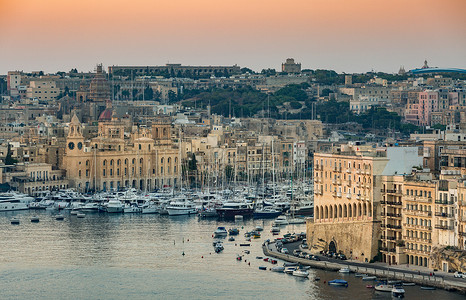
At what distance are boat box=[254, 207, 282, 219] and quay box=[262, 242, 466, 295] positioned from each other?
15831mm

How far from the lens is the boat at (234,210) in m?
67.6

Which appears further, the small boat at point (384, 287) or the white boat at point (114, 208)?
the white boat at point (114, 208)

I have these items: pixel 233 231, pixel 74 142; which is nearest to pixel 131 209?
pixel 74 142

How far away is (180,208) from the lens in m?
69.6

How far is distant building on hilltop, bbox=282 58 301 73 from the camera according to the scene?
170 metres

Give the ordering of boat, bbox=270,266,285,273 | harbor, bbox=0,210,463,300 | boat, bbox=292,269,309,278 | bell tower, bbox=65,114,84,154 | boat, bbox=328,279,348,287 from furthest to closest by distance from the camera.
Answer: bell tower, bbox=65,114,84,154 < boat, bbox=270,266,285,273 < boat, bbox=292,269,309,278 < harbor, bbox=0,210,463,300 < boat, bbox=328,279,348,287

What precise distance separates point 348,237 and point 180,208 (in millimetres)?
21467

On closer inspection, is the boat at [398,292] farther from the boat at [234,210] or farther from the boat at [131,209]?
the boat at [131,209]

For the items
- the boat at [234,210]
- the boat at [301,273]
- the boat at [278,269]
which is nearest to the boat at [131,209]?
the boat at [234,210]

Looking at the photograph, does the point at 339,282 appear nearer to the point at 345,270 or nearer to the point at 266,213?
the point at 345,270

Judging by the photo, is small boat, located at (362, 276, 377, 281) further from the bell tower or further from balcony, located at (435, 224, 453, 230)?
the bell tower

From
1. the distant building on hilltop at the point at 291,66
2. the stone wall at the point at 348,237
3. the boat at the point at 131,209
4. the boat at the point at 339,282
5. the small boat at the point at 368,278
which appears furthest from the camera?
the distant building on hilltop at the point at 291,66

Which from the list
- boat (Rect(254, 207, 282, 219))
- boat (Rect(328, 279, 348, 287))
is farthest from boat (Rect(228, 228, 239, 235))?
boat (Rect(328, 279, 348, 287))

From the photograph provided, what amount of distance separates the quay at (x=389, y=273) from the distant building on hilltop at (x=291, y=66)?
11890 cm
